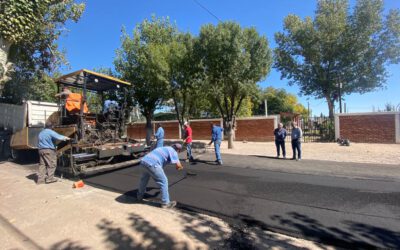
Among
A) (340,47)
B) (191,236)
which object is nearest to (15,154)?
(191,236)

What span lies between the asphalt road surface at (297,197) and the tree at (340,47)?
12879 mm

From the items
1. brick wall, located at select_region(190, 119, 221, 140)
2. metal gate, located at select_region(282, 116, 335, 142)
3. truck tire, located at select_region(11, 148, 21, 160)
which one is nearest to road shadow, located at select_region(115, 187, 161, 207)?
truck tire, located at select_region(11, 148, 21, 160)

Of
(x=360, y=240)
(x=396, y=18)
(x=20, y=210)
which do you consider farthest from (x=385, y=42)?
(x=20, y=210)

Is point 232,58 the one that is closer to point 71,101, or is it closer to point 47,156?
point 71,101

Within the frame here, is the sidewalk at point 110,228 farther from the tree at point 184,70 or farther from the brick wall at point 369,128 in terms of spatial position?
the brick wall at point 369,128

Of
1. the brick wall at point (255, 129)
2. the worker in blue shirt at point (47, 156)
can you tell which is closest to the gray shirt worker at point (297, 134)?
the worker in blue shirt at point (47, 156)

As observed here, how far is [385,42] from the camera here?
18109mm

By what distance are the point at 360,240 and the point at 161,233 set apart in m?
2.87

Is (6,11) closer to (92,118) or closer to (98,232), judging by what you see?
(92,118)

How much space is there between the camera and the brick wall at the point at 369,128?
1489cm

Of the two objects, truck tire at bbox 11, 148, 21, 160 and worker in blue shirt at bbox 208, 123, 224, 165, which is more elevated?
worker in blue shirt at bbox 208, 123, 224, 165

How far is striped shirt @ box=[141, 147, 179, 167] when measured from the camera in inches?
199

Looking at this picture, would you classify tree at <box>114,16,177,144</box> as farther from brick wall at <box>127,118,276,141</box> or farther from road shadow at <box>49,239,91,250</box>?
road shadow at <box>49,239,91,250</box>

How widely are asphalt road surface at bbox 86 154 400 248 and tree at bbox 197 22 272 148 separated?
19.4 ft
